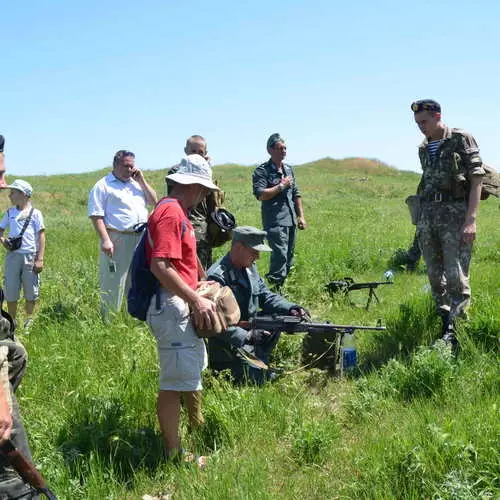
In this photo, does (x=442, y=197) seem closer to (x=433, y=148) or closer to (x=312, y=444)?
(x=433, y=148)

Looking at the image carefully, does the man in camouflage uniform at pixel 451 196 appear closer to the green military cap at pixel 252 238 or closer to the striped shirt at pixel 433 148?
the striped shirt at pixel 433 148

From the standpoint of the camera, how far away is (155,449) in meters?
3.62

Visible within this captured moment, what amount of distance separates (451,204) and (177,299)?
290 centimetres

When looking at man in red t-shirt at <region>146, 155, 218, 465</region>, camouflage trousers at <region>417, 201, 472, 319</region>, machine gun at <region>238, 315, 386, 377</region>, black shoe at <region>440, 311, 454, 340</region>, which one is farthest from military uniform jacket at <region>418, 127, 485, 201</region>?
man in red t-shirt at <region>146, 155, 218, 465</region>

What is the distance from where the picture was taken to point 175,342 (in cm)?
338

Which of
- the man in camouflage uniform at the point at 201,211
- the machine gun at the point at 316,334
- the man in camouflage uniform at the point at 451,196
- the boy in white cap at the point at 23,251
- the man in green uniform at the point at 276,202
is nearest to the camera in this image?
the machine gun at the point at 316,334

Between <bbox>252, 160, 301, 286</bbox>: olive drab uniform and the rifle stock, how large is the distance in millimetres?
4967

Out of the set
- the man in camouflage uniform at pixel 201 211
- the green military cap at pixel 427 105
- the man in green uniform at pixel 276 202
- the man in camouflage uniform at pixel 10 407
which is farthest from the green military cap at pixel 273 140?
the man in camouflage uniform at pixel 10 407

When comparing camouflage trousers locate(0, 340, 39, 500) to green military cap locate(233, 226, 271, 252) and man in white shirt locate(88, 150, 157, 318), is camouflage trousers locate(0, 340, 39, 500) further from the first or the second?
man in white shirt locate(88, 150, 157, 318)

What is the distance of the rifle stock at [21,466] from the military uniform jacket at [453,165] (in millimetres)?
4023

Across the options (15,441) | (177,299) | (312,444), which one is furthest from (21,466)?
(312,444)

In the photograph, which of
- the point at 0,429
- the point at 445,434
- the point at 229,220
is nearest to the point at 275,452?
the point at 445,434

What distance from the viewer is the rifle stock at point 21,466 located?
2482 millimetres

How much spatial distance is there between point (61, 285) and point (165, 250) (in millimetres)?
5093
